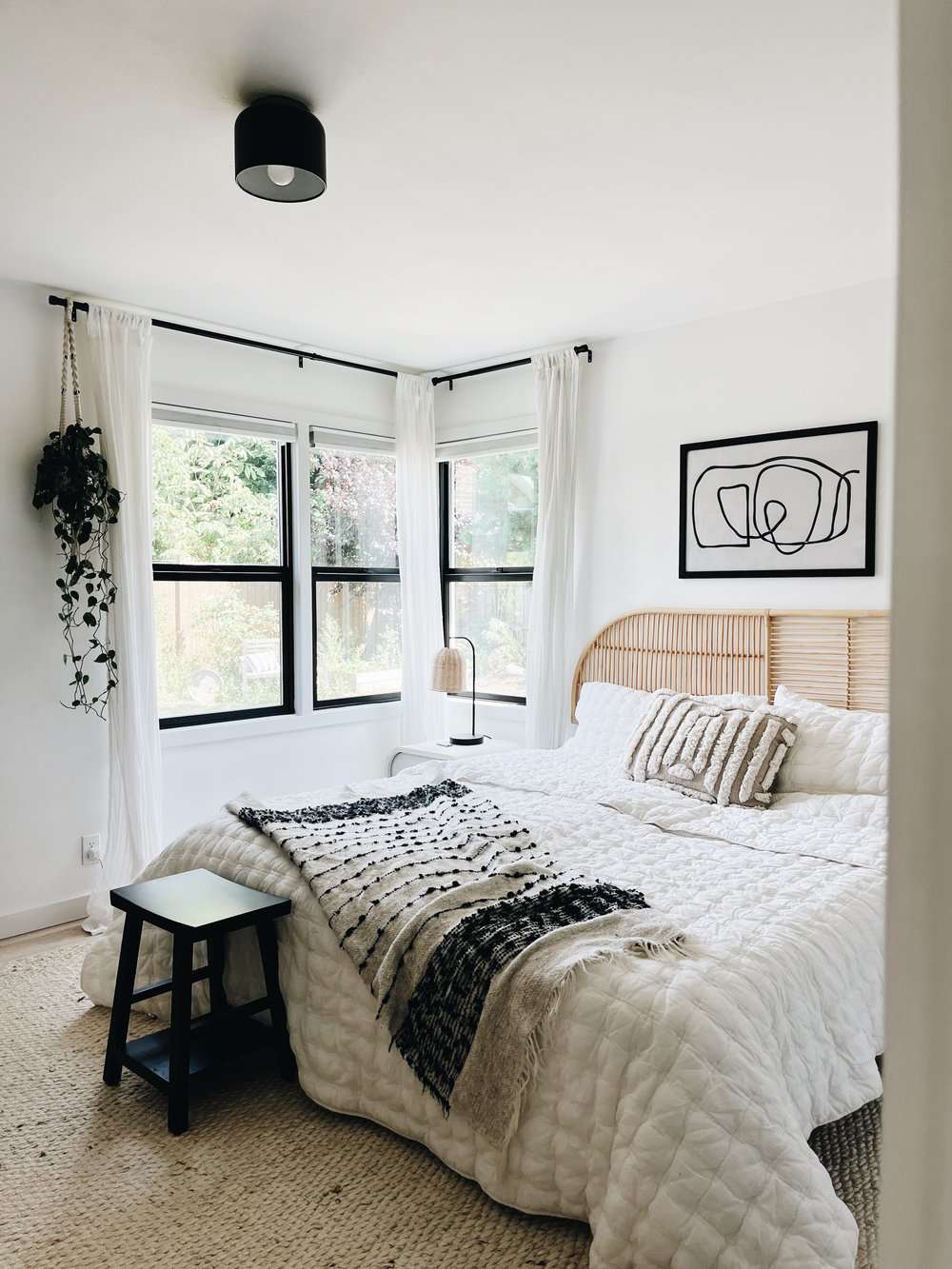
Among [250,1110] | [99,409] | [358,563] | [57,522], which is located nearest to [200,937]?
[250,1110]

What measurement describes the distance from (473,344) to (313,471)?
39.3 inches

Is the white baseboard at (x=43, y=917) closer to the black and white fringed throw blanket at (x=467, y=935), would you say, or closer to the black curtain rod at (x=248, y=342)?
the black and white fringed throw blanket at (x=467, y=935)

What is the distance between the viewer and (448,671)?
462 centimetres

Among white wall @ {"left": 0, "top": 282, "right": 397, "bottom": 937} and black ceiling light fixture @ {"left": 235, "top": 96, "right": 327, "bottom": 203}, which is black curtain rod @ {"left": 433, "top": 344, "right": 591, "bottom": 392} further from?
black ceiling light fixture @ {"left": 235, "top": 96, "right": 327, "bottom": 203}

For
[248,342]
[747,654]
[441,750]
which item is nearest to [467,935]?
[747,654]

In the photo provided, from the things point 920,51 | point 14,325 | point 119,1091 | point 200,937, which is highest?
point 14,325

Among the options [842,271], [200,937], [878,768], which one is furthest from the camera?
[842,271]

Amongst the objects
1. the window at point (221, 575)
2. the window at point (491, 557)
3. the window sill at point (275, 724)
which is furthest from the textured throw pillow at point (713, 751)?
the window at point (221, 575)

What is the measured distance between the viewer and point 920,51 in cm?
35

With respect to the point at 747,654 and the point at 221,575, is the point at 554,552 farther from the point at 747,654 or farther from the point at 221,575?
the point at 221,575

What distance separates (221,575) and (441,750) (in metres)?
1.31

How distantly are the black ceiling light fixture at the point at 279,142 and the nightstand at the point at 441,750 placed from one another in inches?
105

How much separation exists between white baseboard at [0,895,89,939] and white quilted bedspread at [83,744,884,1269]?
1.08m

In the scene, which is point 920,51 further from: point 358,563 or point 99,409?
point 358,563
